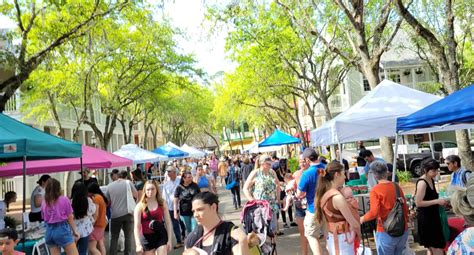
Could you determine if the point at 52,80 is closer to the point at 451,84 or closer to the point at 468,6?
the point at 451,84

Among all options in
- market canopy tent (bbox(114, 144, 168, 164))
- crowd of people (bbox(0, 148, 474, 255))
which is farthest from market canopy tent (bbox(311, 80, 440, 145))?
market canopy tent (bbox(114, 144, 168, 164))

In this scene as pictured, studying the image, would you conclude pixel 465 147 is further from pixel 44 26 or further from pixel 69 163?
pixel 44 26

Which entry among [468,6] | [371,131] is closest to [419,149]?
[468,6]

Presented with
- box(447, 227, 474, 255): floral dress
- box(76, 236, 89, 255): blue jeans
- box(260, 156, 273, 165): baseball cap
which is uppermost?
box(260, 156, 273, 165): baseball cap

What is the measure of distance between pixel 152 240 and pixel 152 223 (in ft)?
0.78

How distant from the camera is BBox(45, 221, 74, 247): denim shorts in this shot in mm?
6211

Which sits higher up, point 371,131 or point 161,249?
point 371,131

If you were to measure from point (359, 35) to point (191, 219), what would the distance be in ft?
21.7

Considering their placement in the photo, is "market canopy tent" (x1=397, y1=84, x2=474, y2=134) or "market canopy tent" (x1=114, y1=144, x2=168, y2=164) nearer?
"market canopy tent" (x1=397, y1=84, x2=474, y2=134)

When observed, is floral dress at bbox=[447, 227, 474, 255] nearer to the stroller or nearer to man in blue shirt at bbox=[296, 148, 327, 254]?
man in blue shirt at bbox=[296, 148, 327, 254]

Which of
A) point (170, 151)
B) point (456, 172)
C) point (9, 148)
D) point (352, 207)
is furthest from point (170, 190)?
point (170, 151)

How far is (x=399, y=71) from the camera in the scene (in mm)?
37125

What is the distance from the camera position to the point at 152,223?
5676 mm

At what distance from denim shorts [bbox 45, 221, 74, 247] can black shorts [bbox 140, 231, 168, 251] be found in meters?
1.35
